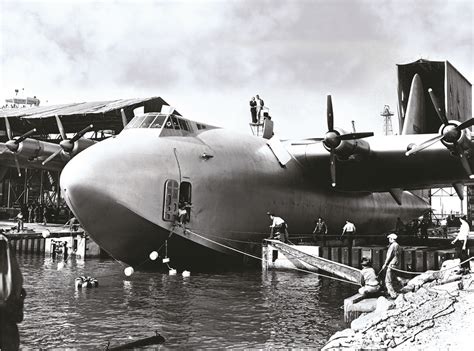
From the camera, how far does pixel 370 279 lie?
1060cm

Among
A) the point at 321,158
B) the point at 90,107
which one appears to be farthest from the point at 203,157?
the point at 90,107

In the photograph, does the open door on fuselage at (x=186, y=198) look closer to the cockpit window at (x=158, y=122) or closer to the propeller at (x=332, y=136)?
the cockpit window at (x=158, y=122)

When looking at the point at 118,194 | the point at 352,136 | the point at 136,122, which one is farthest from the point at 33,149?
the point at 352,136

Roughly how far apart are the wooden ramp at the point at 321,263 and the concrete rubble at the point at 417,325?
5.01m

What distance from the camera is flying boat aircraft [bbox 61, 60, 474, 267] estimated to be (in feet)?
48.4

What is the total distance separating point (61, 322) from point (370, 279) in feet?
20.3

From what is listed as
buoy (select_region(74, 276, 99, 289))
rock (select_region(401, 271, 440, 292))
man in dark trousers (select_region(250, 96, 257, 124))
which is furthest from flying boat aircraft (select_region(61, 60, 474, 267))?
rock (select_region(401, 271, 440, 292))

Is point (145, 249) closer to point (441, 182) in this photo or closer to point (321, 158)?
point (321, 158)

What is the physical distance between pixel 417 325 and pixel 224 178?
1077 centimetres

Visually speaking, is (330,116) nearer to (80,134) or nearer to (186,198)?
(186,198)

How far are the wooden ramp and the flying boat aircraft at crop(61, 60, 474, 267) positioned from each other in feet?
4.70

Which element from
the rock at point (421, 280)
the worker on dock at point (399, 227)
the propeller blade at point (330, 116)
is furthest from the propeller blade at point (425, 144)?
the worker on dock at point (399, 227)

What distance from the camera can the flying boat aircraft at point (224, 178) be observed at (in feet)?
48.4

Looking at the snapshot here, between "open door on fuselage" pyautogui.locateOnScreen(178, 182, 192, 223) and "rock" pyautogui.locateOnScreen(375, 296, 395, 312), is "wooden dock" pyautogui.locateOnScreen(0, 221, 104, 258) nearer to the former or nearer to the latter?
"open door on fuselage" pyautogui.locateOnScreen(178, 182, 192, 223)
